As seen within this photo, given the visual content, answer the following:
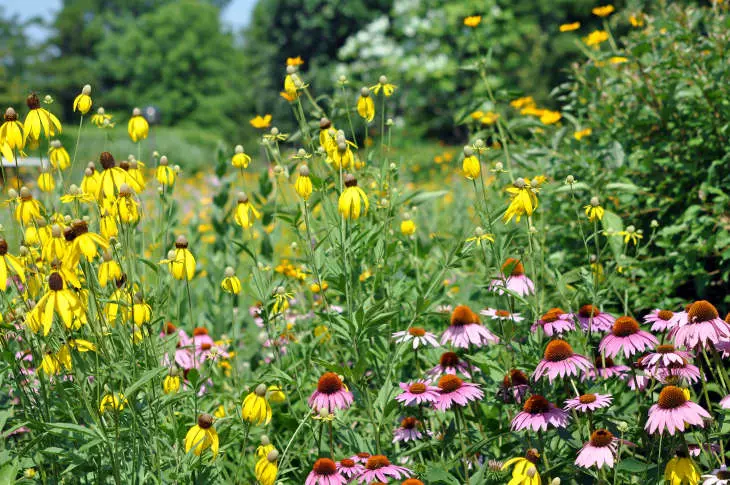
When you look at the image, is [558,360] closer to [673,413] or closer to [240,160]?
[673,413]

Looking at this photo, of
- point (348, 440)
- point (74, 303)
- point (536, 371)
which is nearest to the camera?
point (74, 303)

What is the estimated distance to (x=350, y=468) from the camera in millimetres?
1606

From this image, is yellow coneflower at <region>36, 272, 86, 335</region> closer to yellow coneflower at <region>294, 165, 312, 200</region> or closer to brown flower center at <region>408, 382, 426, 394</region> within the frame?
yellow coneflower at <region>294, 165, 312, 200</region>

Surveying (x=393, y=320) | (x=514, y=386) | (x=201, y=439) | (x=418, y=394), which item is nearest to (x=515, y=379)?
(x=514, y=386)

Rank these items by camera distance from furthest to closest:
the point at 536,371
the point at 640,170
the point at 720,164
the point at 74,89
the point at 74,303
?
the point at 74,89 < the point at 640,170 < the point at 720,164 < the point at 536,371 < the point at 74,303

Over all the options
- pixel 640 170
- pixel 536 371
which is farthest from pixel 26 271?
pixel 640 170

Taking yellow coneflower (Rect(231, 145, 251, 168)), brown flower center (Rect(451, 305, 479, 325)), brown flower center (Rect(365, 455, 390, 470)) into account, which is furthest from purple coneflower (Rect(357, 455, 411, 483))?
yellow coneflower (Rect(231, 145, 251, 168))

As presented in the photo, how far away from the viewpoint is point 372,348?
2.07 m

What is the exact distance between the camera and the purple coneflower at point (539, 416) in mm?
1565

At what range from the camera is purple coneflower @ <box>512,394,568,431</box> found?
1.57 metres

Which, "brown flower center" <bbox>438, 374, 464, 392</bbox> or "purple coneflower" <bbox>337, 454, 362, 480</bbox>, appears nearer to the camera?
"purple coneflower" <bbox>337, 454, 362, 480</bbox>

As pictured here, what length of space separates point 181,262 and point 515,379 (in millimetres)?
860

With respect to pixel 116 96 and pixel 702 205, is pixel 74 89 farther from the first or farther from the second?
pixel 702 205

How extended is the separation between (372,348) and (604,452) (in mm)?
759
